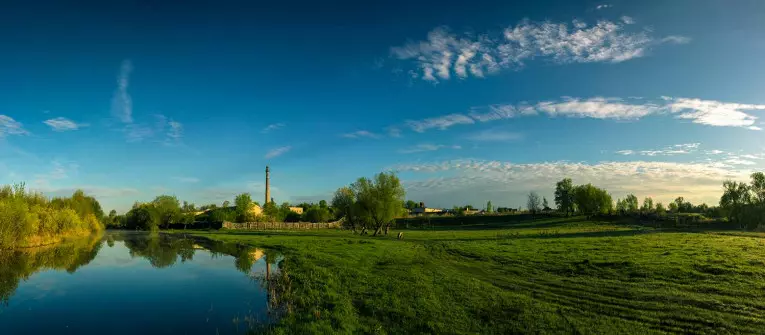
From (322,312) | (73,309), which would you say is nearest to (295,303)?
(322,312)

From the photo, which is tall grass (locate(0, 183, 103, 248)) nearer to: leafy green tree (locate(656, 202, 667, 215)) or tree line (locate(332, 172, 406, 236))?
tree line (locate(332, 172, 406, 236))

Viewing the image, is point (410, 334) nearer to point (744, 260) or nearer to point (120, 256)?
point (744, 260)

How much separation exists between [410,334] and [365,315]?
2850 mm

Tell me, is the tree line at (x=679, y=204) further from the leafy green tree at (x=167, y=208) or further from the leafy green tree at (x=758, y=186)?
the leafy green tree at (x=167, y=208)

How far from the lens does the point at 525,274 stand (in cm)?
2277

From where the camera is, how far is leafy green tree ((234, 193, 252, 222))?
12769cm

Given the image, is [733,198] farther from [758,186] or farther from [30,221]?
[30,221]

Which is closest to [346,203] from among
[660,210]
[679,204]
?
[660,210]

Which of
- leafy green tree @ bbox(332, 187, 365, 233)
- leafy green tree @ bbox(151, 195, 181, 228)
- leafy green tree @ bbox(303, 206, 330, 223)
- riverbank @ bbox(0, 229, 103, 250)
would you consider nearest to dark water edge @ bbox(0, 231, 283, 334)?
riverbank @ bbox(0, 229, 103, 250)

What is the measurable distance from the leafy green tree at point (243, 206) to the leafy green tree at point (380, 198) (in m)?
72.1

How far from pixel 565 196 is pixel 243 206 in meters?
113

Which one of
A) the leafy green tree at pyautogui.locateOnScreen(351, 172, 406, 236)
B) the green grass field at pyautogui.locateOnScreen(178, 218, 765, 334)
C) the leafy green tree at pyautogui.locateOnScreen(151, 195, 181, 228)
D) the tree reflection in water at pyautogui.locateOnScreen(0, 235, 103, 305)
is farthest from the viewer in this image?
the leafy green tree at pyautogui.locateOnScreen(151, 195, 181, 228)

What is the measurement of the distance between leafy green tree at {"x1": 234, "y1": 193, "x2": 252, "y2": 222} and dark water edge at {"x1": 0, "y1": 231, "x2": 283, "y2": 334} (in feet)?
299

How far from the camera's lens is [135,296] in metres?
21.6
